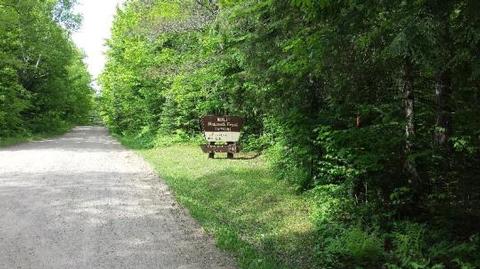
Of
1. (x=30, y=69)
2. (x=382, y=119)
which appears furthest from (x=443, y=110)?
(x=30, y=69)

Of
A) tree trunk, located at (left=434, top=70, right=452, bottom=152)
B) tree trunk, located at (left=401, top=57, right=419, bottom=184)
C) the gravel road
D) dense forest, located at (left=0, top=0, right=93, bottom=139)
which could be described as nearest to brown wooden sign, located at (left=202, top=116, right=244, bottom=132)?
the gravel road

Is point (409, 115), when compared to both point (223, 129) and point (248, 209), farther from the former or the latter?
point (223, 129)

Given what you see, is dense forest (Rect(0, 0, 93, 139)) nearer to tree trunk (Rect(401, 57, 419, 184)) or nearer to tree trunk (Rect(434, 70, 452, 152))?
tree trunk (Rect(401, 57, 419, 184))

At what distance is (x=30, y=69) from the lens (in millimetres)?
35312

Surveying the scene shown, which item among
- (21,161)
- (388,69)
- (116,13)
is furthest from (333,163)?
(116,13)

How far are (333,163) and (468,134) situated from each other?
3.13 m

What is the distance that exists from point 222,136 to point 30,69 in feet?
77.3

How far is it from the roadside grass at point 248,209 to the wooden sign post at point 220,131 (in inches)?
54.8

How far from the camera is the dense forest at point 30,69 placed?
28.7 m

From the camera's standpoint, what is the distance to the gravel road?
6.60 m

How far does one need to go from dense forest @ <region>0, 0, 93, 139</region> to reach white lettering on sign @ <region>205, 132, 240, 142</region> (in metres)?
15.4

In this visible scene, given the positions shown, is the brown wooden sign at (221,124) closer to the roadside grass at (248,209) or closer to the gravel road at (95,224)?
the roadside grass at (248,209)

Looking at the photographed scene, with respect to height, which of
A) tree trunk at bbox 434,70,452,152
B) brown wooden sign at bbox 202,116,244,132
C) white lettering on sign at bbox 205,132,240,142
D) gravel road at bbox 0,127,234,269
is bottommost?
gravel road at bbox 0,127,234,269

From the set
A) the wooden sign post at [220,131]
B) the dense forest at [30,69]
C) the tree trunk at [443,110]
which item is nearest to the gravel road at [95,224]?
the tree trunk at [443,110]
